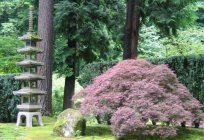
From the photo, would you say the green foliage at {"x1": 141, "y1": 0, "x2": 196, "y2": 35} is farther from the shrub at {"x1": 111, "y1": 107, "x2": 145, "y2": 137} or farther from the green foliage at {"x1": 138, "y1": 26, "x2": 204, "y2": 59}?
the green foliage at {"x1": 138, "y1": 26, "x2": 204, "y2": 59}

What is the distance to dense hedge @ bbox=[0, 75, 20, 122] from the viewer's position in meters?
10.6

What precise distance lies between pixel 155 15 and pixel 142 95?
5852 millimetres

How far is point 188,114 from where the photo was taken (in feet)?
22.3

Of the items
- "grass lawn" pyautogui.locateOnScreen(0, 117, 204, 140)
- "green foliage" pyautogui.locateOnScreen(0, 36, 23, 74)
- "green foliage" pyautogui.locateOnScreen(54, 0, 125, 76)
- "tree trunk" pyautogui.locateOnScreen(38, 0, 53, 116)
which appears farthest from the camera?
"green foliage" pyautogui.locateOnScreen(0, 36, 23, 74)

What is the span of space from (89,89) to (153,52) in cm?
1453

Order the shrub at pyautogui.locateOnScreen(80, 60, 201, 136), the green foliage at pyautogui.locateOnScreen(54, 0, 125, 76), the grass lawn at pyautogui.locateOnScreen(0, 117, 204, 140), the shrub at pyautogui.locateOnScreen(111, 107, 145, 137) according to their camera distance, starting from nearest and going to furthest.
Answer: the shrub at pyautogui.locateOnScreen(111, 107, 145, 137), the shrub at pyautogui.locateOnScreen(80, 60, 201, 136), the grass lawn at pyautogui.locateOnScreen(0, 117, 204, 140), the green foliage at pyautogui.locateOnScreen(54, 0, 125, 76)

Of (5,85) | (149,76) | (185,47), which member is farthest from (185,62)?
(185,47)

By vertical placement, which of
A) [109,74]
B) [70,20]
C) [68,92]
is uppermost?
[70,20]

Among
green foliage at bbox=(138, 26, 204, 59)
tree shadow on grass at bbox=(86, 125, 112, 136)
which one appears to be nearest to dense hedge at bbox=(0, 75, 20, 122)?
tree shadow on grass at bbox=(86, 125, 112, 136)

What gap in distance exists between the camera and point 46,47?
37.8 feet

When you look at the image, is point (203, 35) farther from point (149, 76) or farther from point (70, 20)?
point (149, 76)

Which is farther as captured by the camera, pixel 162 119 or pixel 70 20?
pixel 70 20

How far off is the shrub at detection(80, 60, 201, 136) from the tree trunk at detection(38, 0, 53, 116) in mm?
3943

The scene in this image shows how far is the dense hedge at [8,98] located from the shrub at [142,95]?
11.6ft
